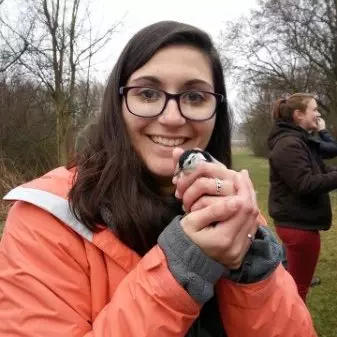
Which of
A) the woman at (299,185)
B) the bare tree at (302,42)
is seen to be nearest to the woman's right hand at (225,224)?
the woman at (299,185)

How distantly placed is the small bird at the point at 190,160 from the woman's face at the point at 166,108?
298 millimetres

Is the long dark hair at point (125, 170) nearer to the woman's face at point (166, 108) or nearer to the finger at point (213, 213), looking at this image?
the woman's face at point (166, 108)

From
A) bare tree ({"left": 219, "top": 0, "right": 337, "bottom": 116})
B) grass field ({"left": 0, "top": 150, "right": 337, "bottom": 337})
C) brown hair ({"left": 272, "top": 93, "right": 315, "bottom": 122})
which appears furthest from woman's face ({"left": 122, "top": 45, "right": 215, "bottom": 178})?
bare tree ({"left": 219, "top": 0, "right": 337, "bottom": 116})

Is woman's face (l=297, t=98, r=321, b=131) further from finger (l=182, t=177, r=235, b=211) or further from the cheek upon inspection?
finger (l=182, t=177, r=235, b=211)

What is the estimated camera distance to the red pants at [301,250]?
3.49 meters

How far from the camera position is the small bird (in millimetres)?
1069

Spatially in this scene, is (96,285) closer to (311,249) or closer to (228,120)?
(228,120)

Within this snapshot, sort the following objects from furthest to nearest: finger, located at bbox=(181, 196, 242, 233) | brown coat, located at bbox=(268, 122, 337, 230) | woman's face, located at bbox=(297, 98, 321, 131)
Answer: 1. woman's face, located at bbox=(297, 98, 321, 131)
2. brown coat, located at bbox=(268, 122, 337, 230)
3. finger, located at bbox=(181, 196, 242, 233)

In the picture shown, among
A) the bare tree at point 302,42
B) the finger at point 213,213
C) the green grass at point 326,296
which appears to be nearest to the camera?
the finger at point 213,213

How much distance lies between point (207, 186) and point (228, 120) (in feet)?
2.49

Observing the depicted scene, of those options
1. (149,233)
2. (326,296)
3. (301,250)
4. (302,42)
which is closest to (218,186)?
(149,233)

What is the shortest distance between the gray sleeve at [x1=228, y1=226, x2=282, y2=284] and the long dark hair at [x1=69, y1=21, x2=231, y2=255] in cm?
31

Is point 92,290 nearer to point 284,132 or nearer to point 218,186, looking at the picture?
point 218,186

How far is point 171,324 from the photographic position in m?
1.05
